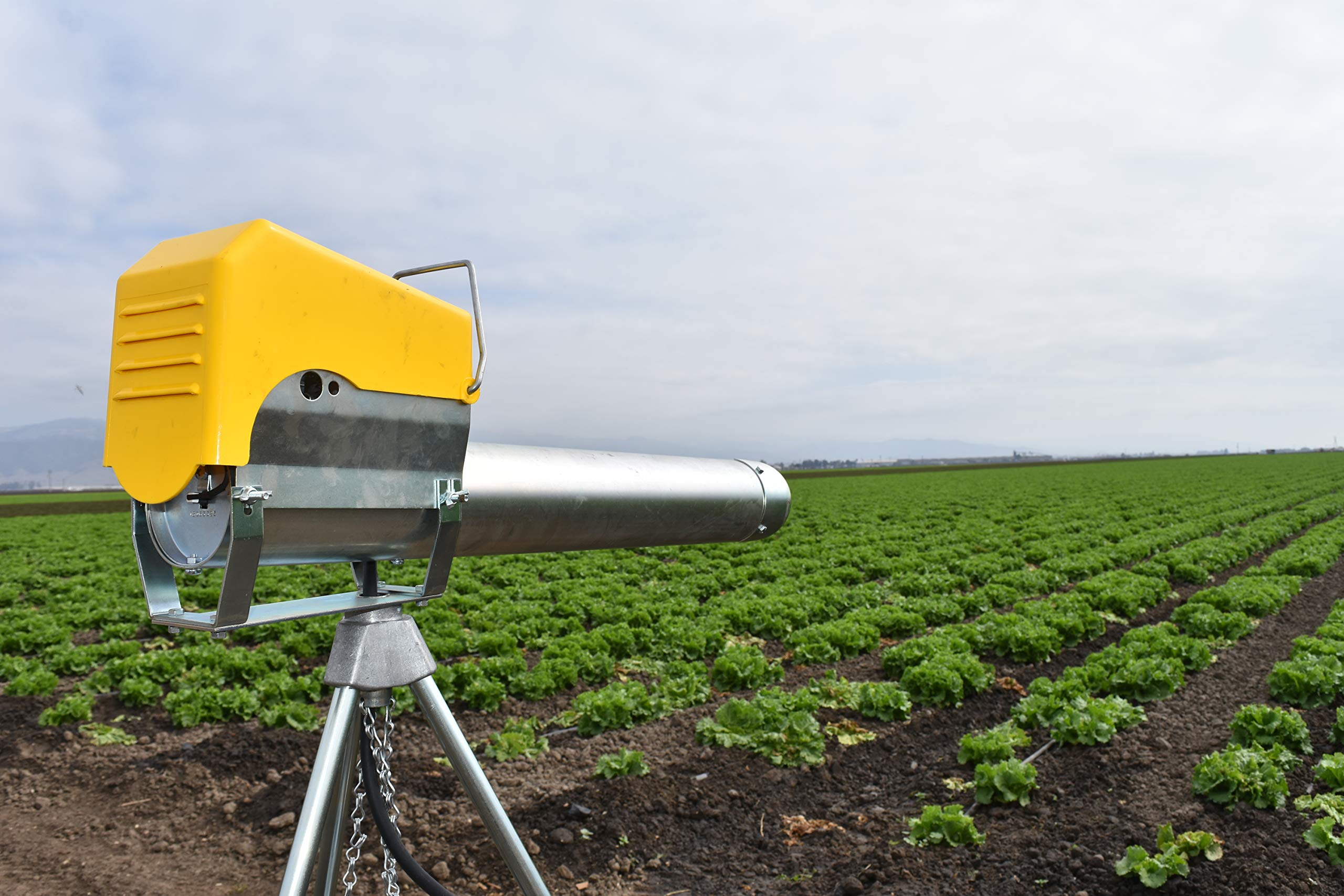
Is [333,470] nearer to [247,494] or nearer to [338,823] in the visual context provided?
[247,494]

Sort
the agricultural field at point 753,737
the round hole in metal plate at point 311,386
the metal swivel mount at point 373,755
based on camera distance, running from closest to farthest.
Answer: the round hole in metal plate at point 311,386, the metal swivel mount at point 373,755, the agricultural field at point 753,737

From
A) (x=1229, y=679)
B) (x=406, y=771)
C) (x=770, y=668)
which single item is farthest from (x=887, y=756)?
(x=1229, y=679)

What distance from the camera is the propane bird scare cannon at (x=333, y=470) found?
1.12 meters

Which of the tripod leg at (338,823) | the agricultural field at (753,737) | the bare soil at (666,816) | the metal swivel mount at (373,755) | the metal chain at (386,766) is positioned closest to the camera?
the metal swivel mount at (373,755)

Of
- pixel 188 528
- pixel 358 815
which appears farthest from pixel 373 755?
pixel 188 528

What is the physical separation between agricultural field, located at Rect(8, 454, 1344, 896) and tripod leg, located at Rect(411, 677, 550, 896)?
2985mm

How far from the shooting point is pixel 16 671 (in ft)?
28.2

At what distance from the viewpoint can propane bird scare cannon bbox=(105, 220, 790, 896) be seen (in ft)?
3.68

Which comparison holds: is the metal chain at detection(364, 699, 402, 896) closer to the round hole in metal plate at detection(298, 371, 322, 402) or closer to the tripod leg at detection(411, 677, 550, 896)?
the tripod leg at detection(411, 677, 550, 896)

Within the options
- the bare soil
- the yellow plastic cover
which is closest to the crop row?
the bare soil

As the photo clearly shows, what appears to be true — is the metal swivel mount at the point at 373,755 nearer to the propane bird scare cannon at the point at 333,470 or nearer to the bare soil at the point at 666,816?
the propane bird scare cannon at the point at 333,470

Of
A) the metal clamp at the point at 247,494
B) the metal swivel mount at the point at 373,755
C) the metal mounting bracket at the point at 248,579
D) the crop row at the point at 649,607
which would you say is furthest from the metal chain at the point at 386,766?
the crop row at the point at 649,607

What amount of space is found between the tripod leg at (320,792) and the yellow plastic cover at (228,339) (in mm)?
475

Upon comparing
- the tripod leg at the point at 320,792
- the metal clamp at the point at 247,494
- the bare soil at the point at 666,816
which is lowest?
the bare soil at the point at 666,816
